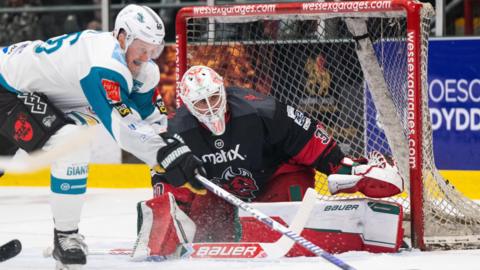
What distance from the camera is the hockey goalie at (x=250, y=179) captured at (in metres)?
3.82

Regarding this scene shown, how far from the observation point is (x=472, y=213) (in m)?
4.20

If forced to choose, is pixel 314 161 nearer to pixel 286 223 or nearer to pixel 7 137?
pixel 286 223

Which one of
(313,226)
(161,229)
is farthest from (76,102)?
(313,226)

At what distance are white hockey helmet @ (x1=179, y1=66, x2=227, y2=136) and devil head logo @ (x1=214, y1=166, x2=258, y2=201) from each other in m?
0.23

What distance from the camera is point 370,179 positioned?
392 cm

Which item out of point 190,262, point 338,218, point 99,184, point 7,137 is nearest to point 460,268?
point 338,218

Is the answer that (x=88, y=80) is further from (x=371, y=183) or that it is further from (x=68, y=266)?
(x=371, y=183)

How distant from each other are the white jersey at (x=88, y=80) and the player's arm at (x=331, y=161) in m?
0.56

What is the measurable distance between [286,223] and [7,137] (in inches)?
37.3

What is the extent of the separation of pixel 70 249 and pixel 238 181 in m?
0.87

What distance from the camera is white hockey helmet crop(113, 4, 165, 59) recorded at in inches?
134

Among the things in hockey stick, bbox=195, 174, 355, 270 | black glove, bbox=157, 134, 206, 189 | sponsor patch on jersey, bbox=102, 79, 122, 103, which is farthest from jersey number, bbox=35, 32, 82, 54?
hockey stick, bbox=195, 174, 355, 270

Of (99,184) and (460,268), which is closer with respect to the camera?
(460,268)

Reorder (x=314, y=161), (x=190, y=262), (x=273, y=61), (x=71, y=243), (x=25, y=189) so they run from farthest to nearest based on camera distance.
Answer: (x=25, y=189), (x=273, y=61), (x=314, y=161), (x=190, y=262), (x=71, y=243)
